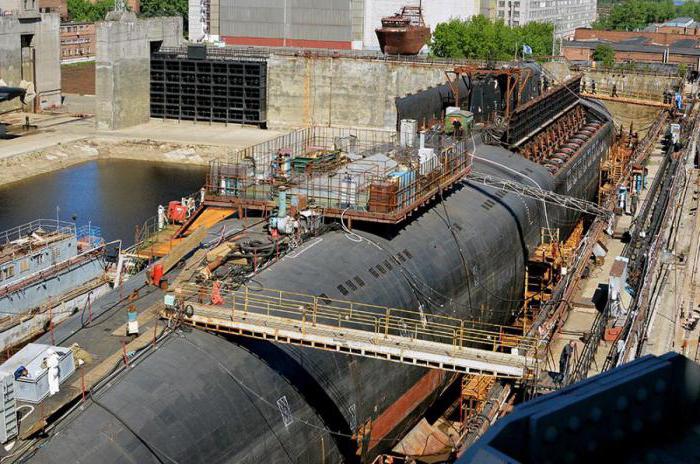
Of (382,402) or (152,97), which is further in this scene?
(152,97)

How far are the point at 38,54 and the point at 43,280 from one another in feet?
231

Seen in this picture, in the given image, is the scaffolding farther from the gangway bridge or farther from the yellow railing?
the gangway bridge

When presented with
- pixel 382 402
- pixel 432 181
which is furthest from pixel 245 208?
pixel 382 402

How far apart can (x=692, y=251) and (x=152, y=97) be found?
63.1 meters

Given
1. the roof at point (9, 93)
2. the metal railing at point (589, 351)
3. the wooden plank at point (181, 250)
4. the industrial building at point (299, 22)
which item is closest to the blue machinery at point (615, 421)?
→ the metal railing at point (589, 351)

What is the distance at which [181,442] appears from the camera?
24172 millimetres

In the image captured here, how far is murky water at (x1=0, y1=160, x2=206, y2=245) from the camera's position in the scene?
70.3 m

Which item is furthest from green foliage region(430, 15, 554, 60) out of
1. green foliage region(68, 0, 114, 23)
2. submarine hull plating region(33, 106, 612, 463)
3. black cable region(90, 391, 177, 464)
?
black cable region(90, 391, 177, 464)

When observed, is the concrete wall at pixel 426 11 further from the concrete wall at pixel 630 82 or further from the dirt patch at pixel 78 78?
the dirt patch at pixel 78 78

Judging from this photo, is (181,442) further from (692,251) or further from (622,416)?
(692,251)

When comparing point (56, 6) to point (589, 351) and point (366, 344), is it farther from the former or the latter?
point (366, 344)

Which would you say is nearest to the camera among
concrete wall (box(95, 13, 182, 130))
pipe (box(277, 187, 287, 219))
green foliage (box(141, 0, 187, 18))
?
pipe (box(277, 187, 287, 219))

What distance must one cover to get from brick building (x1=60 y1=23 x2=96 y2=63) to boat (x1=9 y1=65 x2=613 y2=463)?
11263cm

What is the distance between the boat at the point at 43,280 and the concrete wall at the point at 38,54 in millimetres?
59129
